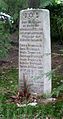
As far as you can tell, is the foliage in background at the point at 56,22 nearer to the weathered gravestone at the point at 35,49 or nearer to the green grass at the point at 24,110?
the green grass at the point at 24,110

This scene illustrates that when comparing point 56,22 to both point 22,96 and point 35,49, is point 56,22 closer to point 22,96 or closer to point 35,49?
point 35,49

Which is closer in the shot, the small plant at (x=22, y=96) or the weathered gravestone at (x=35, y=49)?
the small plant at (x=22, y=96)

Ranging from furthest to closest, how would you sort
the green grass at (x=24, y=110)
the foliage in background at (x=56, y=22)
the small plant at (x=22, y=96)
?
the foliage in background at (x=56, y=22), the small plant at (x=22, y=96), the green grass at (x=24, y=110)

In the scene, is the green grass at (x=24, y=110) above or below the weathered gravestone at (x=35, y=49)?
below

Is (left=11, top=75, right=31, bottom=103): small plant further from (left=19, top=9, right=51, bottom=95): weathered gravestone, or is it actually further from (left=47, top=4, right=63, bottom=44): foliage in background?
(left=47, top=4, right=63, bottom=44): foliage in background

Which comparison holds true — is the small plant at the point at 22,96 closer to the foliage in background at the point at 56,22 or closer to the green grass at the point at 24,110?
the green grass at the point at 24,110

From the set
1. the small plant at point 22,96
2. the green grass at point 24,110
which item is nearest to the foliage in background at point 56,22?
the green grass at point 24,110

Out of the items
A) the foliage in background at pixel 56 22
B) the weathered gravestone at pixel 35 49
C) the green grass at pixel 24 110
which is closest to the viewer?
the green grass at pixel 24 110

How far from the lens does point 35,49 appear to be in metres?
6.68

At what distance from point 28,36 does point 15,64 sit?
4236 mm

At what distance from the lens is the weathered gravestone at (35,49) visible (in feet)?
21.6

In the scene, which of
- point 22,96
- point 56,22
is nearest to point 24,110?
point 22,96

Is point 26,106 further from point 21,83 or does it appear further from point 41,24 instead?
point 41,24

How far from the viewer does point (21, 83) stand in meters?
6.91
